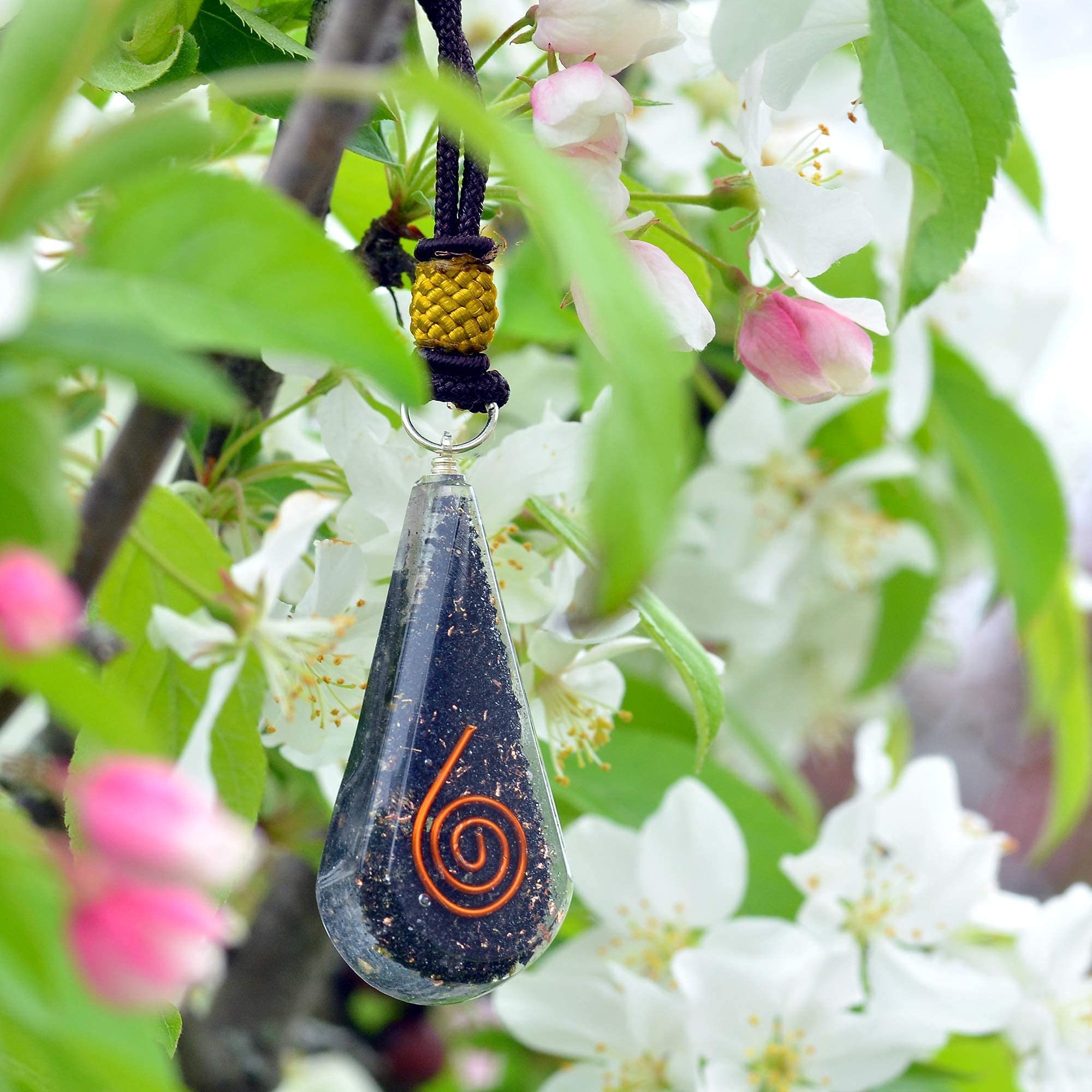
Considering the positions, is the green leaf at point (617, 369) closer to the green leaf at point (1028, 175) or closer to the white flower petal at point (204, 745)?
the white flower petal at point (204, 745)

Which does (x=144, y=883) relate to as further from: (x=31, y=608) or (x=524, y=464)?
(x=524, y=464)

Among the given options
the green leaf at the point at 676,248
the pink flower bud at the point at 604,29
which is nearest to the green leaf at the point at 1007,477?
the green leaf at the point at 676,248

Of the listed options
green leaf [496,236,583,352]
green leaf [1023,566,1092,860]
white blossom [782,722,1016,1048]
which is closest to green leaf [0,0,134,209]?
green leaf [496,236,583,352]

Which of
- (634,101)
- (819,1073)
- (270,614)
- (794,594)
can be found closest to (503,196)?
(634,101)

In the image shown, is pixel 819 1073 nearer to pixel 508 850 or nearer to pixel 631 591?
pixel 508 850

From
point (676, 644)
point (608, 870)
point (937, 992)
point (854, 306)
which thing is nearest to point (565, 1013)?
point (608, 870)
